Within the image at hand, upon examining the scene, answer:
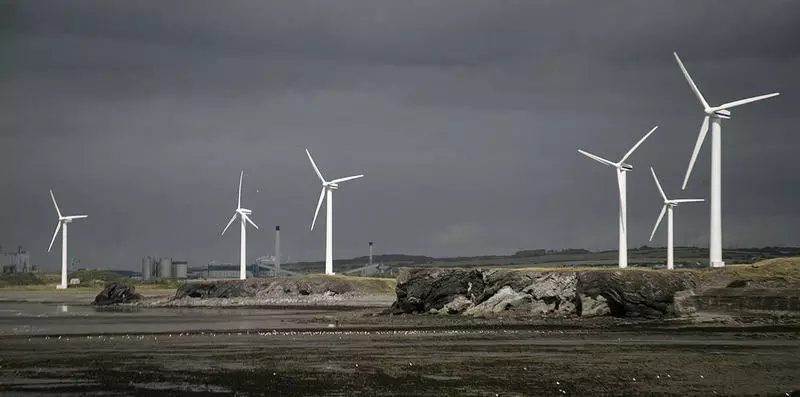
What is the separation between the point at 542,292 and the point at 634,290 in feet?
25.6

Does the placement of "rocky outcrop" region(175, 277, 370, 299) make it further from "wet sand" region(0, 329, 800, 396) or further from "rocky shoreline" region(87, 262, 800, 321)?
"wet sand" region(0, 329, 800, 396)

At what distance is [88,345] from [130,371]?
13.2 metres

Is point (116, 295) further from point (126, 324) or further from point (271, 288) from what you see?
point (126, 324)

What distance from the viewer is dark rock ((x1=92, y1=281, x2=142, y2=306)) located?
396ft

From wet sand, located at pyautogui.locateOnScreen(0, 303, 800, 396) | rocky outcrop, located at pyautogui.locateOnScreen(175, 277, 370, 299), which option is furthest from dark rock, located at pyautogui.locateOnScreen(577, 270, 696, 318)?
rocky outcrop, located at pyautogui.locateOnScreen(175, 277, 370, 299)

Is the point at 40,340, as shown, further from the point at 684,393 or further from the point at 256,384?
the point at 684,393

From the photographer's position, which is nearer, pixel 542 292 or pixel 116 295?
pixel 542 292

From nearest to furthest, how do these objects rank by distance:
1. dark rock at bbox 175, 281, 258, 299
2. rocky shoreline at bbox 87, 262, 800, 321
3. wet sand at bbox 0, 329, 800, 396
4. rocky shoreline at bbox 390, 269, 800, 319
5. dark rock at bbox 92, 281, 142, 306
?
wet sand at bbox 0, 329, 800, 396 → rocky shoreline at bbox 87, 262, 800, 321 → rocky shoreline at bbox 390, 269, 800, 319 → dark rock at bbox 92, 281, 142, 306 → dark rock at bbox 175, 281, 258, 299

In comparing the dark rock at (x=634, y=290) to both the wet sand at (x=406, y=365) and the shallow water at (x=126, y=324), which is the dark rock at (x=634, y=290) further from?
the shallow water at (x=126, y=324)

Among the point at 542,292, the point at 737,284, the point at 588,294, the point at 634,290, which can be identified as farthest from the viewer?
the point at 542,292

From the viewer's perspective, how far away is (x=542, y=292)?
7594 cm

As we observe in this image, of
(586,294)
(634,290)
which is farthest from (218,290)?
(634,290)

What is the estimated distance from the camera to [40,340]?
178ft

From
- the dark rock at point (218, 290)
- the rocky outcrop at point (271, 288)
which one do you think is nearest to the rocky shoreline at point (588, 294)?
the rocky outcrop at point (271, 288)
